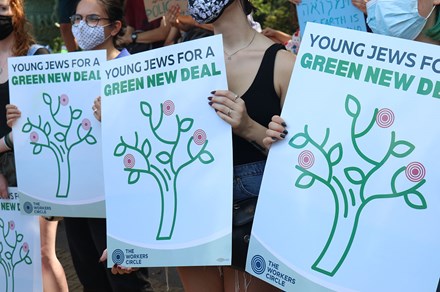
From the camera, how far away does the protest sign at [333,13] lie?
11.7 ft

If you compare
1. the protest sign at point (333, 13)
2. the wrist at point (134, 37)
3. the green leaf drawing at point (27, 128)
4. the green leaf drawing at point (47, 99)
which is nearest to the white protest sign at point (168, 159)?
the green leaf drawing at point (47, 99)

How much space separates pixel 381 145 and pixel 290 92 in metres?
0.37

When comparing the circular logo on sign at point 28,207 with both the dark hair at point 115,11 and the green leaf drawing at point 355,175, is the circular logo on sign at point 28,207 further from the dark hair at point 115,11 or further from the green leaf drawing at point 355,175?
the green leaf drawing at point 355,175

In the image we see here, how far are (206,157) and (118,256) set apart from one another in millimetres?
553

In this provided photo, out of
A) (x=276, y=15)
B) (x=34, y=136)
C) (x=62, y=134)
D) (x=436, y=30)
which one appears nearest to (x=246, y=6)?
(x=436, y=30)

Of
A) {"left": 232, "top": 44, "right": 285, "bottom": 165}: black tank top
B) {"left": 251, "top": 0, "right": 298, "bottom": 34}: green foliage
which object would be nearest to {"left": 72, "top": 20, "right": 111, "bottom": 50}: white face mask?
{"left": 232, "top": 44, "right": 285, "bottom": 165}: black tank top

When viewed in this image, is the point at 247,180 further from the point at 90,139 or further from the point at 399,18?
the point at 90,139

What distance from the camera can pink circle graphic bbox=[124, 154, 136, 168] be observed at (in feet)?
9.11

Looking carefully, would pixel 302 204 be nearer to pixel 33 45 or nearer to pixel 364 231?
pixel 364 231

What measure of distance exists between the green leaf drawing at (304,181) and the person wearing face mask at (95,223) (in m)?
1.43

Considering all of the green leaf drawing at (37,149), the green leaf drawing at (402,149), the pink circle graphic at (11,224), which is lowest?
the pink circle graphic at (11,224)

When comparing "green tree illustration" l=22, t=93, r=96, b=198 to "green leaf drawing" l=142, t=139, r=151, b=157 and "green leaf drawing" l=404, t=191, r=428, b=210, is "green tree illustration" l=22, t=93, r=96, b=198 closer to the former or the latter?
"green leaf drawing" l=142, t=139, r=151, b=157

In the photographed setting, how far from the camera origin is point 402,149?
2.23 meters

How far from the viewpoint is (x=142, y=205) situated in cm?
274
